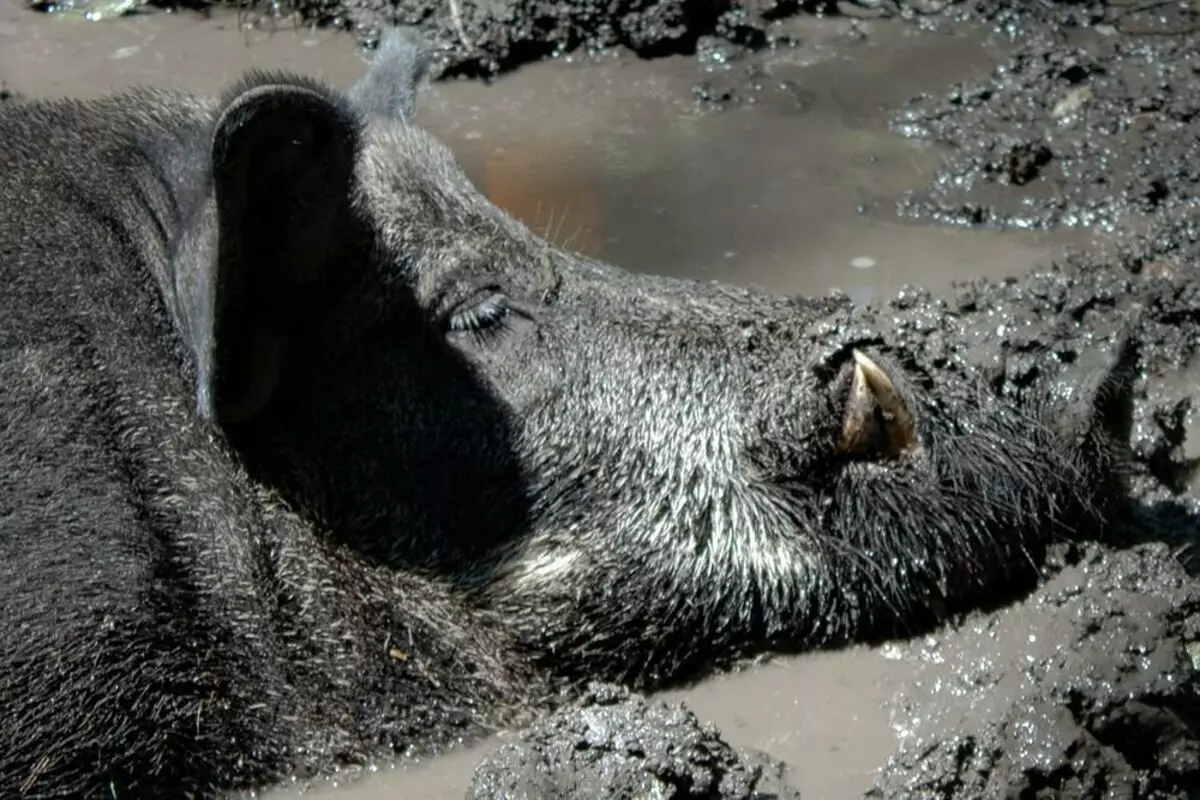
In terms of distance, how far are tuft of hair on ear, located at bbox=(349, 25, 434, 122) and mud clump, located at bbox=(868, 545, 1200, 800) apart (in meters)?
1.62

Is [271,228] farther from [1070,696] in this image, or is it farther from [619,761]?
[1070,696]

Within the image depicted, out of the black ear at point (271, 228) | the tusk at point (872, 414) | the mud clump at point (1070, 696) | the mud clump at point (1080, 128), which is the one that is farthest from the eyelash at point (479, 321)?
the mud clump at point (1080, 128)

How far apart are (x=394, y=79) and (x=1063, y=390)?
164cm

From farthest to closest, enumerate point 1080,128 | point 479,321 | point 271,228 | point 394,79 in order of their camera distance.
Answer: point 1080,128 → point 394,79 → point 479,321 → point 271,228

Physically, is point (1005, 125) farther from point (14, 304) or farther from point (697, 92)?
point (14, 304)

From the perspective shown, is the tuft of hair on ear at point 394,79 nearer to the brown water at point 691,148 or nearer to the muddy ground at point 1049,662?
the brown water at point 691,148

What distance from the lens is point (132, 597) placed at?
10.4 feet

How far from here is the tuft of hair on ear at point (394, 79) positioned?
13.1ft

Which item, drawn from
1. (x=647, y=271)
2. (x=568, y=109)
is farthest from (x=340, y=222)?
(x=568, y=109)

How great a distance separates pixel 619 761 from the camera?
3002 millimetres

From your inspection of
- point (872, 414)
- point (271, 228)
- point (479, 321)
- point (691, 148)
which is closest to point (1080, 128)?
point (691, 148)

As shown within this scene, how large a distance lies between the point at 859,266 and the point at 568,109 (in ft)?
4.99

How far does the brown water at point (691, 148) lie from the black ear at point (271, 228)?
101 centimetres

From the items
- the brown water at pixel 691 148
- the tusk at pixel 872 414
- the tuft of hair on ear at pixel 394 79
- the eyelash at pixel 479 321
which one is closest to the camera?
the tusk at pixel 872 414
